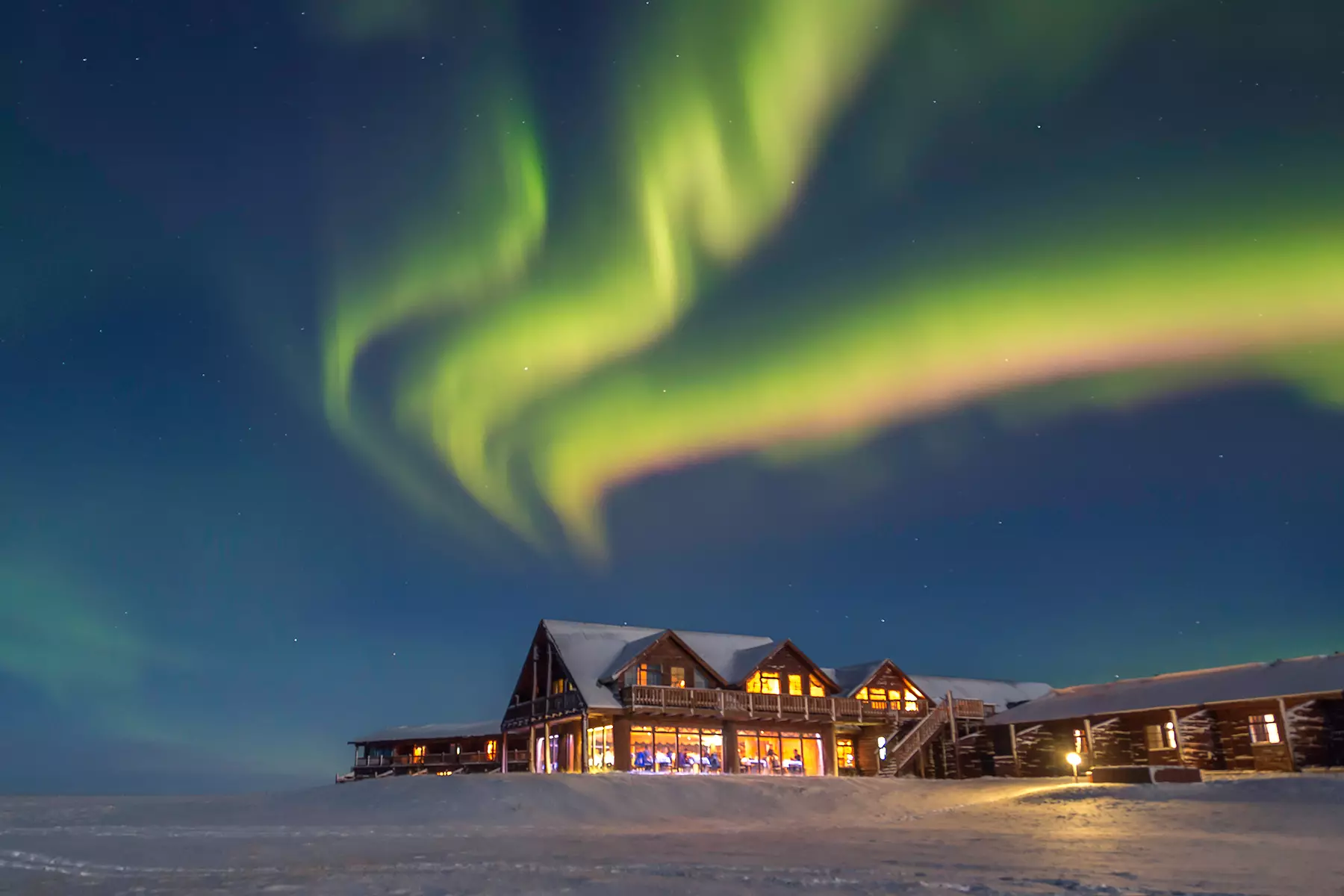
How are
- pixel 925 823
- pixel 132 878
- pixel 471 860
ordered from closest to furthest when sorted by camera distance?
pixel 132 878, pixel 471 860, pixel 925 823

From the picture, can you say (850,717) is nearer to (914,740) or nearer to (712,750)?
(914,740)

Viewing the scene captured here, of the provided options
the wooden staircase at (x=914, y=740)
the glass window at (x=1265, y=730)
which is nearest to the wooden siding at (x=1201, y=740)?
the glass window at (x=1265, y=730)

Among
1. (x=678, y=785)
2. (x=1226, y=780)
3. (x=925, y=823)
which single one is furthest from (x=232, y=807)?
(x=1226, y=780)

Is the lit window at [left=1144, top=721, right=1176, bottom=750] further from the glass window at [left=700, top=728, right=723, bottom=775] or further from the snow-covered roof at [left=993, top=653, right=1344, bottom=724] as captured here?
the glass window at [left=700, top=728, right=723, bottom=775]

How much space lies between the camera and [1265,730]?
1528 inches

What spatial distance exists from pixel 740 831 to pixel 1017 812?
10.0 metres

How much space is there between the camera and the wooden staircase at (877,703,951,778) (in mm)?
49625

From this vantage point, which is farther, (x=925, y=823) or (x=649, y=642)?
(x=649, y=642)

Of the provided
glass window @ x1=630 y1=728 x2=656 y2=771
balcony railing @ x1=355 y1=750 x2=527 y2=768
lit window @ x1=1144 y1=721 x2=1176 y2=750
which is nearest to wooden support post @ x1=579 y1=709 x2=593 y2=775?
glass window @ x1=630 y1=728 x2=656 y2=771

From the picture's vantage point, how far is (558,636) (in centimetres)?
4950

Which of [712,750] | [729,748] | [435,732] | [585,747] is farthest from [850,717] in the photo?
[435,732]

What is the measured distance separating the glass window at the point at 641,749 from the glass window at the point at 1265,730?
26.7m

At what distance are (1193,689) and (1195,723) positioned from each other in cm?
156

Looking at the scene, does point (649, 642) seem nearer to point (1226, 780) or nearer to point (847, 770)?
point (847, 770)
